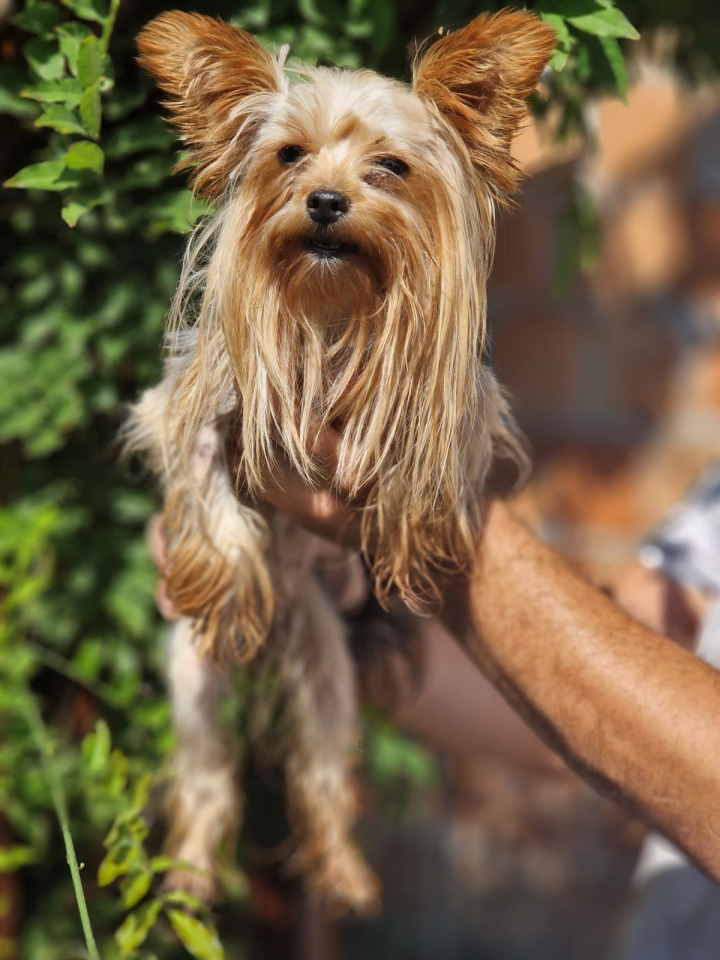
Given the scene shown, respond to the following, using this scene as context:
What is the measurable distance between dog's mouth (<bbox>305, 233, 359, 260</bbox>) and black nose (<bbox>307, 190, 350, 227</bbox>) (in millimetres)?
11

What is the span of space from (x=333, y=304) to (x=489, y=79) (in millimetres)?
155

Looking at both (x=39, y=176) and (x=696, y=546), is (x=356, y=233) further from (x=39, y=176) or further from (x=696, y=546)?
(x=696, y=546)

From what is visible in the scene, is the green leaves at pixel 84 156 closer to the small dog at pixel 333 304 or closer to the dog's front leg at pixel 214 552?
the small dog at pixel 333 304

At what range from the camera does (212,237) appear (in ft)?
2.38

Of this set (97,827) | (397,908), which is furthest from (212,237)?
(397,908)

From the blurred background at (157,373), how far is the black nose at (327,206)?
12cm

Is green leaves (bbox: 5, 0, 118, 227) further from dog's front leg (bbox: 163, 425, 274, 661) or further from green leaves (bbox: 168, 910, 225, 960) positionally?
green leaves (bbox: 168, 910, 225, 960)

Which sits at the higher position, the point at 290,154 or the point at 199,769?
the point at 290,154

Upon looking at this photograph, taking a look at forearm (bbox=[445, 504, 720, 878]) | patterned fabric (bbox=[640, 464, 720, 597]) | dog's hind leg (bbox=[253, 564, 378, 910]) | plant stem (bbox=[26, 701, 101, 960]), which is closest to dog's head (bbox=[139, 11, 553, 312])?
forearm (bbox=[445, 504, 720, 878])

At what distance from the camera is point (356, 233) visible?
0.64 metres

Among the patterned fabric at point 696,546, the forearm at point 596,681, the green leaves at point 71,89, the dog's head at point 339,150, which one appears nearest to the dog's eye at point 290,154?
the dog's head at point 339,150

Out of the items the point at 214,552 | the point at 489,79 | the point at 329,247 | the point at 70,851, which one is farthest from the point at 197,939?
the point at 489,79

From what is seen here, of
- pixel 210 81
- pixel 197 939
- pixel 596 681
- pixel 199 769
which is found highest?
pixel 210 81

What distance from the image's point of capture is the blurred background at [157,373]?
0.80m
